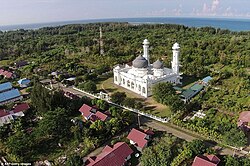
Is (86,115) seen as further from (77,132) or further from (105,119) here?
(77,132)

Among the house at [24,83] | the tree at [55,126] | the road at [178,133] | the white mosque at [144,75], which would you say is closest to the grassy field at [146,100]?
the white mosque at [144,75]

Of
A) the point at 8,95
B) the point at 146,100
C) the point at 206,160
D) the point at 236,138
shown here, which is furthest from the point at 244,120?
the point at 8,95

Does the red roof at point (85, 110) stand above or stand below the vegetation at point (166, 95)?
below

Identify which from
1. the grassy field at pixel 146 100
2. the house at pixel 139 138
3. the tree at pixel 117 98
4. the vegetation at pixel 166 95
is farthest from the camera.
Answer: the tree at pixel 117 98

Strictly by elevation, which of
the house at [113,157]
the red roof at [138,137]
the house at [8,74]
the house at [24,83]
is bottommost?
the house at [113,157]

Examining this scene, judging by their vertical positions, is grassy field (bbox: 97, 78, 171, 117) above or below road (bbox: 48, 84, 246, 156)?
above

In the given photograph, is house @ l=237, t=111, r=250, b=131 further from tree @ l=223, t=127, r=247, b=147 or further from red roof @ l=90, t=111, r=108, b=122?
red roof @ l=90, t=111, r=108, b=122

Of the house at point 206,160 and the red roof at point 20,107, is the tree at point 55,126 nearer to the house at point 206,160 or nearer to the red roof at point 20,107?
the red roof at point 20,107

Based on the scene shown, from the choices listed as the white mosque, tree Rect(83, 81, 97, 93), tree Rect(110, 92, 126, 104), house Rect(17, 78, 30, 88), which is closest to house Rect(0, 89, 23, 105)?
house Rect(17, 78, 30, 88)
